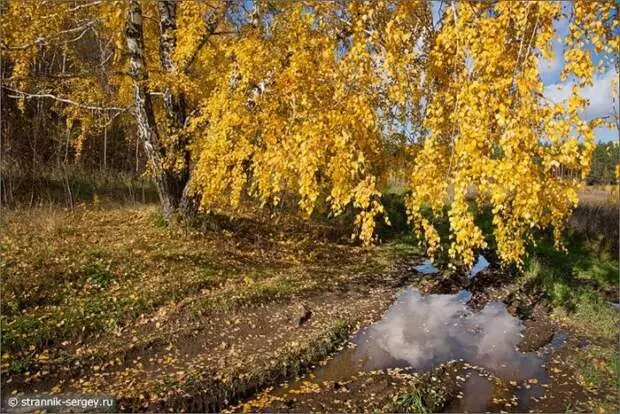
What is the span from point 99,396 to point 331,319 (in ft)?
13.5

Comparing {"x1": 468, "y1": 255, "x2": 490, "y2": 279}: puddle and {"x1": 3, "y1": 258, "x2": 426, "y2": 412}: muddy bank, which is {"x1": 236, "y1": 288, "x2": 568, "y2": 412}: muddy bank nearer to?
{"x1": 3, "y1": 258, "x2": 426, "y2": 412}: muddy bank

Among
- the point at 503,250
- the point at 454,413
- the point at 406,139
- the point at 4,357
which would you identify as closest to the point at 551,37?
the point at 503,250

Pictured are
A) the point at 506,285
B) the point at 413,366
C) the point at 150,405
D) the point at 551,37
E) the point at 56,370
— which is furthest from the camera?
the point at 506,285

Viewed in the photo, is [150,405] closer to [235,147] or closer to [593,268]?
[235,147]

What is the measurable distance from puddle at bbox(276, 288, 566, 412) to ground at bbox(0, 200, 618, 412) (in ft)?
0.73

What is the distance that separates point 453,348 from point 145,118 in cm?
796

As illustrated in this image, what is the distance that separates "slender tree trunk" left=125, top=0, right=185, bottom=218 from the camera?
1077 cm

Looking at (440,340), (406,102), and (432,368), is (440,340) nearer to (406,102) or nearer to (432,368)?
(432,368)

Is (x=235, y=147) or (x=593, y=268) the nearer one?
(x=235, y=147)

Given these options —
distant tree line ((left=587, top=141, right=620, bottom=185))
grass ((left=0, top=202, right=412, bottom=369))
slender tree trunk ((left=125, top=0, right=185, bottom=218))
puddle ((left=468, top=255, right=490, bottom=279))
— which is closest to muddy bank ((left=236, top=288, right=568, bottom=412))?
grass ((left=0, top=202, right=412, bottom=369))

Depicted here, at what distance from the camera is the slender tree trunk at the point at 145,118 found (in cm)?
1077

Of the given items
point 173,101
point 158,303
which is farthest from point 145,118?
point 158,303

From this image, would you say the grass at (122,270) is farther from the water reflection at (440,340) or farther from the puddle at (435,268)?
the water reflection at (440,340)

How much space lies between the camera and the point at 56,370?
6.70 metres
